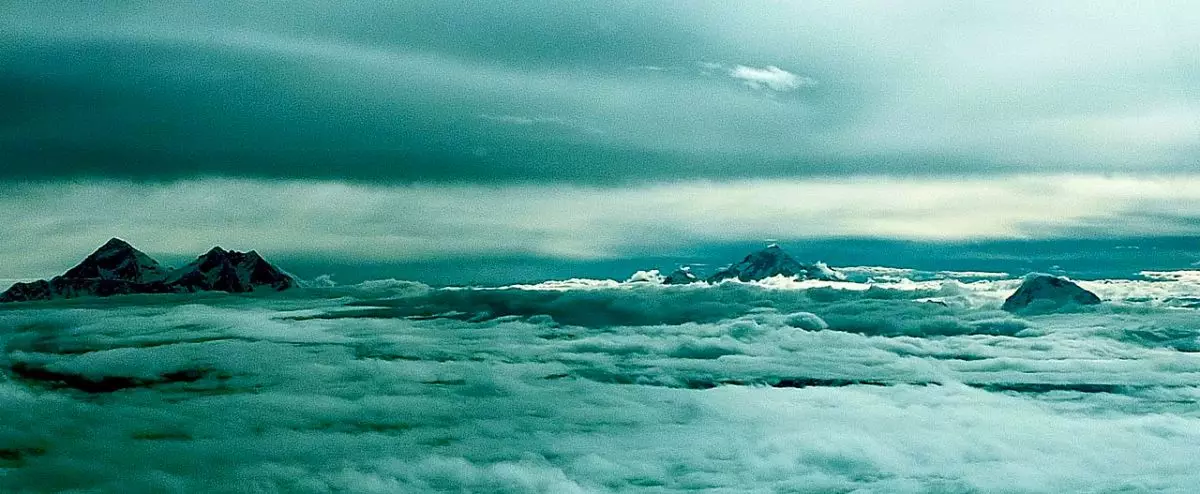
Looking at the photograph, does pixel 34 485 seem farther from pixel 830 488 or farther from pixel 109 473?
pixel 830 488

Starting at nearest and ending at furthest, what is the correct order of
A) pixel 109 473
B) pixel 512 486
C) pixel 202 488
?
pixel 202 488, pixel 109 473, pixel 512 486

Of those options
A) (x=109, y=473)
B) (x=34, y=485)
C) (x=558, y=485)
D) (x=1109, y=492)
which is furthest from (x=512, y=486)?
(x=1109, y=492)

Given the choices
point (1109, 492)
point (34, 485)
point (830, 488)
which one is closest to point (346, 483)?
point (34, 485)

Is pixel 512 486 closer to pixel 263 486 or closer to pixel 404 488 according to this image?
pixel 404 488

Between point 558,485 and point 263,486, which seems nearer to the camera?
point 263,486

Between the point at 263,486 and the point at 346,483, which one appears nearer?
the point at 263,486

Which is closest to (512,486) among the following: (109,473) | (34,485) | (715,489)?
(715,489)

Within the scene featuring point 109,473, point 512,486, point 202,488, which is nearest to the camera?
point 202,488
